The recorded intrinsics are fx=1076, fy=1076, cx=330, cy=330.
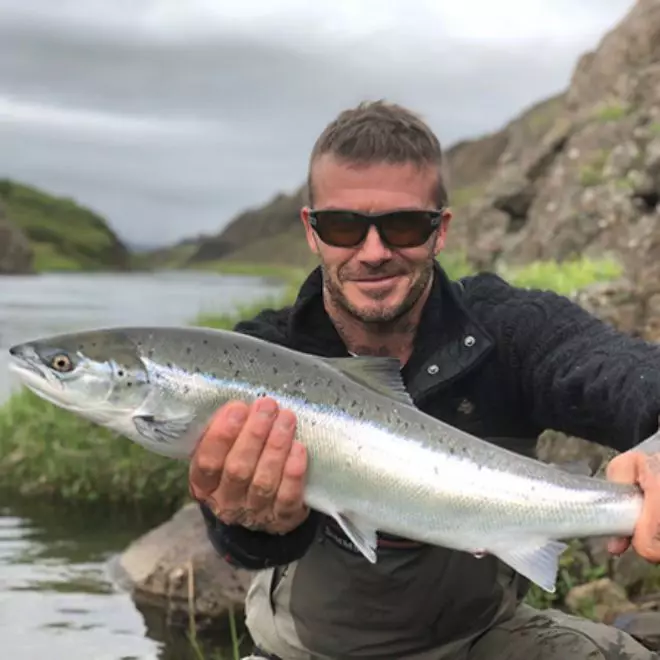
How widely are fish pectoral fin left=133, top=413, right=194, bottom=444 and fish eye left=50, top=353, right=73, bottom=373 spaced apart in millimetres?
342

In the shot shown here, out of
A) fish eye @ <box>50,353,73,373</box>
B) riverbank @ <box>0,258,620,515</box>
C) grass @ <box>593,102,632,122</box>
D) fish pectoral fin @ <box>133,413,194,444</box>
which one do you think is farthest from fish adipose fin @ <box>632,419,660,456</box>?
grass @ <box>593,102,632,122</box>

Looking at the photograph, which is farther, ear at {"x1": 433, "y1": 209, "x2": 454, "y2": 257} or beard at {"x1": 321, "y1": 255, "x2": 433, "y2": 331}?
ear at {"x1": 433, "y1": 209, "x2": 454, "y2": 257}

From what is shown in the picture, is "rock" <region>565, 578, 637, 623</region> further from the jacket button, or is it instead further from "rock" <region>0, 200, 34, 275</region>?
"rock" <region>0, 200, 34, 275</region>

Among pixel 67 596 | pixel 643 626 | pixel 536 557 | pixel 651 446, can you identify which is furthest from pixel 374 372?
pixel 67 596

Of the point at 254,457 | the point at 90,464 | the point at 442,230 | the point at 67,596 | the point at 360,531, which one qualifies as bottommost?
the point at 67,596

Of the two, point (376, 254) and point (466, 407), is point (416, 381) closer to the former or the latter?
point (466, 407)

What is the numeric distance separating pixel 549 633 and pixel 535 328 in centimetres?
135

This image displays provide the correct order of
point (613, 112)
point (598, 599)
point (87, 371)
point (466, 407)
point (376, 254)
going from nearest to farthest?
point (87, 371)
point (376, 254)
point (466, 407)
point (598, 599)
point (613, 112)

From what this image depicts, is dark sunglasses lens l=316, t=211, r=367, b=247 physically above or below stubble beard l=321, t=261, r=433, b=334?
above

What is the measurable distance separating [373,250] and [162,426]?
1.26 meters

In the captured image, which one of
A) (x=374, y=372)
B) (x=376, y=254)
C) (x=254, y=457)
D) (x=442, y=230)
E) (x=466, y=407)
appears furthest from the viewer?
(x=442, y=230)

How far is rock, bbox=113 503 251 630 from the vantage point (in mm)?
8984

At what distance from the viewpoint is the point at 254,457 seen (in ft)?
12.8

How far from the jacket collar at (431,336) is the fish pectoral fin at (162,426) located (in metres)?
1.12
